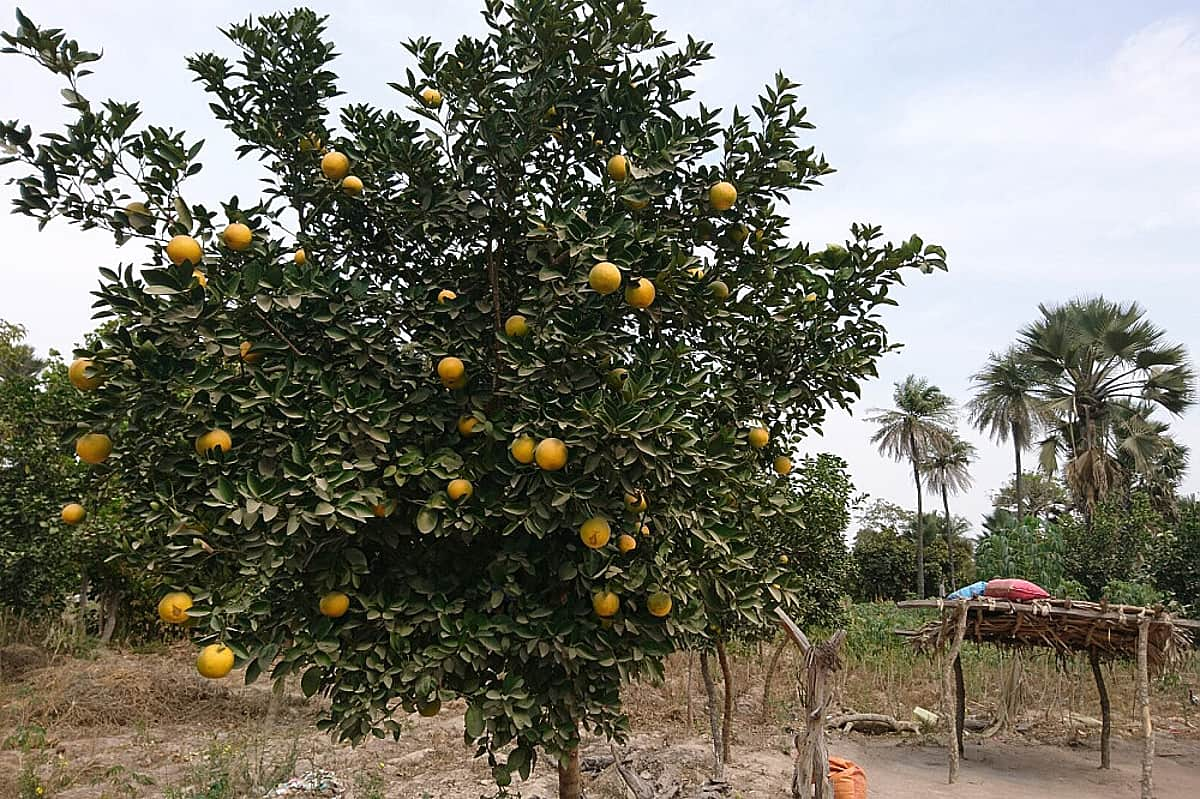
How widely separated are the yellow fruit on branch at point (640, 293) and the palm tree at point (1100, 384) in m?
15.9

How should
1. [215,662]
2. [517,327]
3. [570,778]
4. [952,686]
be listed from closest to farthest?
1. [215,662]
2. [517,327]
3. [570,778]
4. [952,686]

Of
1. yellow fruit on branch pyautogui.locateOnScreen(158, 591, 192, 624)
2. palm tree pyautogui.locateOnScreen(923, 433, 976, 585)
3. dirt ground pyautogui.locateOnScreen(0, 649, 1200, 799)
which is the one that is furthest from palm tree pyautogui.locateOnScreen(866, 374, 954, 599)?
yellow fruit on branch pyautogui.locateOnScreen(158, 591, 192, 624)

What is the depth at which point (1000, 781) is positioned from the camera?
851cm

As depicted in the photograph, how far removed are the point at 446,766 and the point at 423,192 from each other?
600 centimetres

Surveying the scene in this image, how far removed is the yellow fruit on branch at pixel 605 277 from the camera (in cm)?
227

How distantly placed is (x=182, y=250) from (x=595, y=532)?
1.27 meters

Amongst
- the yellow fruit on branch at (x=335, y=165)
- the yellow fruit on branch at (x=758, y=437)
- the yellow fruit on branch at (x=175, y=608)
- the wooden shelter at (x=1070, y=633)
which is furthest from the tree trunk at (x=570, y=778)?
the wooden shelter at (x=1070, y=633)

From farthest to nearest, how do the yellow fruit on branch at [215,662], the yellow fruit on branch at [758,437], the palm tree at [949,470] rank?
the palm tree at [949,470] → the yellow fruit on branch at [758,437] → the yellow fruit on branch at [215,662]

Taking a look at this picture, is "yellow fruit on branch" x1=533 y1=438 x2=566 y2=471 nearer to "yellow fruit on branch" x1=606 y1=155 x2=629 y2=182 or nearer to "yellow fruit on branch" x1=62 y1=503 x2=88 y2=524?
"yellow fruit on branch" x1=606 y1=155 x2=629 y2=182

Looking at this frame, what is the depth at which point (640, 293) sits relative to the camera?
2357 millimetres

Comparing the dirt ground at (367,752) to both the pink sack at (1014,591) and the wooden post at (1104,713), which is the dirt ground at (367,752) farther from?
the pink sack at (1014,591)

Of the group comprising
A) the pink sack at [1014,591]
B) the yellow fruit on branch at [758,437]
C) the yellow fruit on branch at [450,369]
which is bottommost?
the pink sack at [1014,591]

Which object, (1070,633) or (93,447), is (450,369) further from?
(1070,633)

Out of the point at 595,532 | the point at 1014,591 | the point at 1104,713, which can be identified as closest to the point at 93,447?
the point at 595,532
